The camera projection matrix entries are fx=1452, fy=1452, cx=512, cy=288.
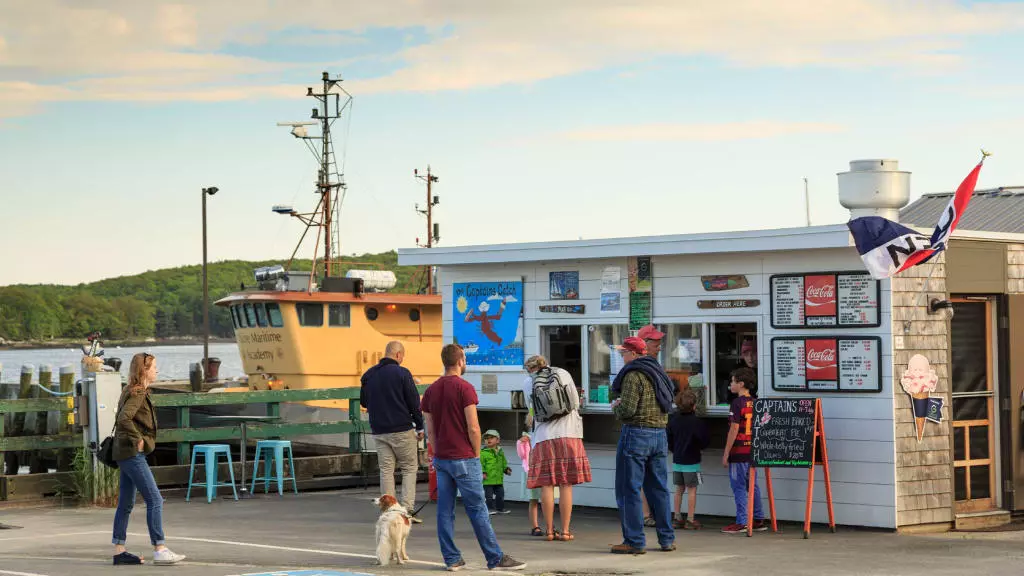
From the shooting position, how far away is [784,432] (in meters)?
12.3

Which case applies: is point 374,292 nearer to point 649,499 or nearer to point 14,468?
point 14,468

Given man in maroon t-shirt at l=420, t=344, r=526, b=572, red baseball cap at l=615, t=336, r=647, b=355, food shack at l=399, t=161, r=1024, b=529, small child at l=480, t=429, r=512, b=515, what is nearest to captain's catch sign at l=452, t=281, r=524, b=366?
food shack at l=399, t=161, r=1024, b=529

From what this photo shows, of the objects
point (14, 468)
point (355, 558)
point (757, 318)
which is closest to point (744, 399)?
point (757, 318)

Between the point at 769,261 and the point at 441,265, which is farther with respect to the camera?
the point at 441,265

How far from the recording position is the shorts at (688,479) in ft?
42.4

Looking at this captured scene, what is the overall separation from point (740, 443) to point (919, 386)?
161 centimetres

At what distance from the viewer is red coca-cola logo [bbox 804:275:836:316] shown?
41.6ft

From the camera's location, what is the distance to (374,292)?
29.3 meters

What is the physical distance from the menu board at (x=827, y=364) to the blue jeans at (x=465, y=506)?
12.2 ft

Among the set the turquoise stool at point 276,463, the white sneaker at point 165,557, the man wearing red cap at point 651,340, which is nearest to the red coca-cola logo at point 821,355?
the man wearing red cap at point 651,340

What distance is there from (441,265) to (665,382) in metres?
4.81

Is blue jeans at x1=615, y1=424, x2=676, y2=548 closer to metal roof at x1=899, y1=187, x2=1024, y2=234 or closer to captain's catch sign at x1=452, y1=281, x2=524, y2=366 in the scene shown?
captain's catch sign at x1=452, y1=281, x2=524, y2=366

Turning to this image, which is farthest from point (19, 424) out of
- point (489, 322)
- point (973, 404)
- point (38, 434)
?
point (973, 404)

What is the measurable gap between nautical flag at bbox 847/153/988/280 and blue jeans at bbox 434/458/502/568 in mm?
3874
